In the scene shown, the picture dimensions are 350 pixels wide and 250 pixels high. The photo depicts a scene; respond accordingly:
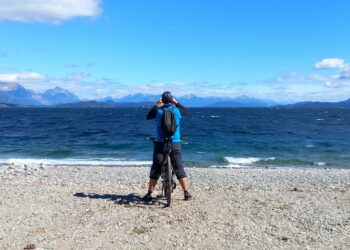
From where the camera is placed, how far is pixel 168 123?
10.5m

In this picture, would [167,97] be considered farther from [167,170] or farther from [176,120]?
[167,170]

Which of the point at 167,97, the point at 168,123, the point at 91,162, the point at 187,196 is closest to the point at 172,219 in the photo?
the point at 187,196

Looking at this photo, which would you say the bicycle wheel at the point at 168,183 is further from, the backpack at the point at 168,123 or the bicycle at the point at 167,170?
the backpack at the point at 168,123

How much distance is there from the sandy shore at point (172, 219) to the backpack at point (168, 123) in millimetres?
1786

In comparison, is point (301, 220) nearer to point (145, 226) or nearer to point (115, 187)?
point (145, 226)

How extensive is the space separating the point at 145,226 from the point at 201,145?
29172 millimetres

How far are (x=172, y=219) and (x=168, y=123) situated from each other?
7.91 feet

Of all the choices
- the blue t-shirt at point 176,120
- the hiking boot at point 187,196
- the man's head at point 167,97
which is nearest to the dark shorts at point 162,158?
the blue t-shirt at point 176,120

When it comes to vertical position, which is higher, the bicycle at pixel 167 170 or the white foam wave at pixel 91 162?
the bicycle at pixel 167 170

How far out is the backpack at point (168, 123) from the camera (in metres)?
10.5

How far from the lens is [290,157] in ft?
102

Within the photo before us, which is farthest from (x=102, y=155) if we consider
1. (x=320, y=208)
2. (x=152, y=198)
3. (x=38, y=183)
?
(x=320, y=208)

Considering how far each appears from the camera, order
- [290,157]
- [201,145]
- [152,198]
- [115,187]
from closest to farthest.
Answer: [152,198], [115,187], [290,157], [201,145]

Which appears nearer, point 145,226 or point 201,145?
point 145,226
